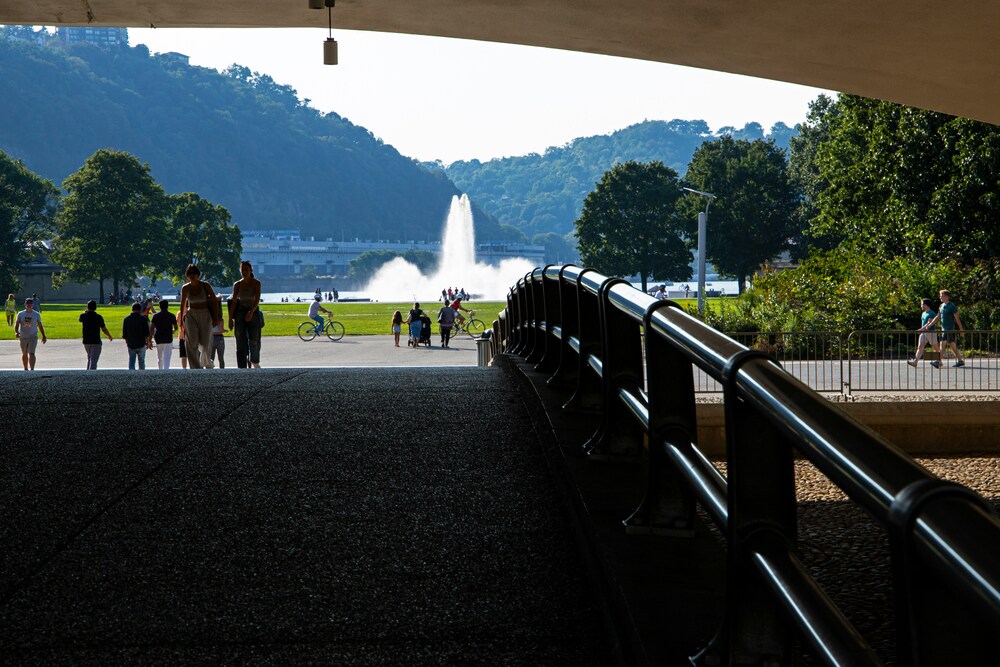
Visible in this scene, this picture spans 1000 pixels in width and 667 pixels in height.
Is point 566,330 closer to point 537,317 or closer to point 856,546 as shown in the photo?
point 537,317

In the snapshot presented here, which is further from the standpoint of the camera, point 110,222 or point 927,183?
point 110,222

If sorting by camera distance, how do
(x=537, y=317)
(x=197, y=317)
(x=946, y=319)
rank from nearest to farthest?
1. (x=537, y=317)
2. (x=197, y=317)
3. (x=946, y=319)

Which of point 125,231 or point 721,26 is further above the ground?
point 125,231

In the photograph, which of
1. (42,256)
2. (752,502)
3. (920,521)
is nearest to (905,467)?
(920,521)

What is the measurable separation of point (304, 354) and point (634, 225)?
67.6 metres

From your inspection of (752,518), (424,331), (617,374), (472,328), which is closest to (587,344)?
(617,374)

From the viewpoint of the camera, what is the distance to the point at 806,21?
42.7ft

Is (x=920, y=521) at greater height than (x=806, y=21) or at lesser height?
lesser

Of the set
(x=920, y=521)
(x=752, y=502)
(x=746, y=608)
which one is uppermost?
(x=920, y=521)

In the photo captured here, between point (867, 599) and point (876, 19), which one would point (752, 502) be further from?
point (876, 19)

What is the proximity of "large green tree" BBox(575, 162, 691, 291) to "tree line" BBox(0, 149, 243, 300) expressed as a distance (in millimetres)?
30570

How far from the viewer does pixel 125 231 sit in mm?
85625

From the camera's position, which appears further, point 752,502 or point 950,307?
A: point 950,307

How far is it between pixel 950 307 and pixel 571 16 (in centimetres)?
1354
